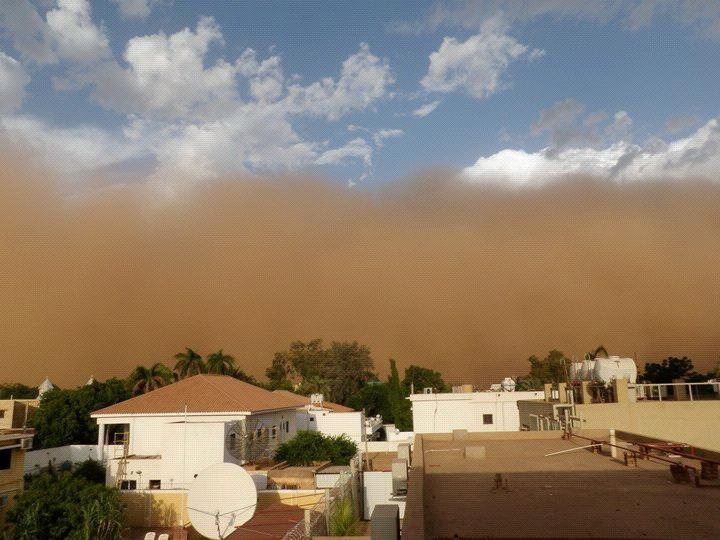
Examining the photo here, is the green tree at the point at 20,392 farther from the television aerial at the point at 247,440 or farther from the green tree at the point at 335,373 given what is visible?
the television aerial at the point at 247,440

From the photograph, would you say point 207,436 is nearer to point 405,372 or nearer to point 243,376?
point 243,376

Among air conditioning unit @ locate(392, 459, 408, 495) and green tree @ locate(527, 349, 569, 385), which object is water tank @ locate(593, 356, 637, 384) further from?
green tree @ locate(527, 349, 569, 385)

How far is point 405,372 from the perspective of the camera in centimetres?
6594

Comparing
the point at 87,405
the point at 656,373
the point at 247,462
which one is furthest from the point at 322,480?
the point at 656,373

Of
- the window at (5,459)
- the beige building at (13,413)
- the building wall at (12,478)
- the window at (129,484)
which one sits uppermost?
the beige building at (13,413)

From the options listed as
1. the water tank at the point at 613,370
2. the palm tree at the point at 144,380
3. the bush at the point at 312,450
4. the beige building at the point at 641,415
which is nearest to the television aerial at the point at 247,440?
the bush at the point at 312,450

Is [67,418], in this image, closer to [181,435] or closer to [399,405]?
[181,435]

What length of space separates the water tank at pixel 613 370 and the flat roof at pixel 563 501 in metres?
13.4

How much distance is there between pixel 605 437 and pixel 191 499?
34.0 ft

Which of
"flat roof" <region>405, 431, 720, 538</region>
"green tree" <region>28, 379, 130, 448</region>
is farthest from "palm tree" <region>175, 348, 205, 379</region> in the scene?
"flat roof" <region>405, 431, 720, 538</region>

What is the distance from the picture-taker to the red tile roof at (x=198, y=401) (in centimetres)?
2381

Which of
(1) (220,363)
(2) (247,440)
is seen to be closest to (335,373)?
(1) (220,363)

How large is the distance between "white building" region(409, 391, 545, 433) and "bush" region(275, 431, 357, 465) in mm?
7284

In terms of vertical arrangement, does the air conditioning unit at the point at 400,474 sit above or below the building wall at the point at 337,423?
above
